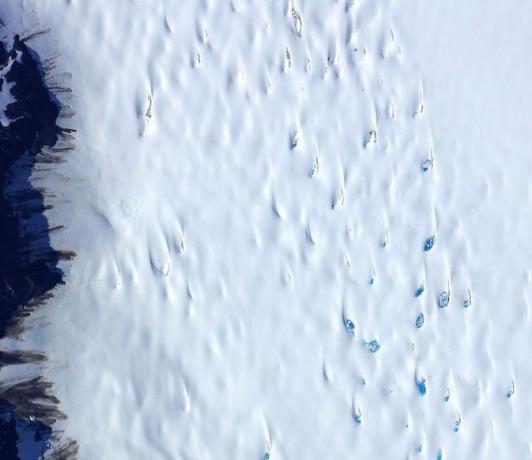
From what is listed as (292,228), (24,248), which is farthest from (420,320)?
(24,248)

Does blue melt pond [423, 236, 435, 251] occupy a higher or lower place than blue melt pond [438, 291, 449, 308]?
higher

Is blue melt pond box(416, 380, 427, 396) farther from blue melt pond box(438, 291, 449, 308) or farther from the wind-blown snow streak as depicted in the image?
the wind-blown snow streak

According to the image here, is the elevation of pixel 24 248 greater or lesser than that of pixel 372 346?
greater

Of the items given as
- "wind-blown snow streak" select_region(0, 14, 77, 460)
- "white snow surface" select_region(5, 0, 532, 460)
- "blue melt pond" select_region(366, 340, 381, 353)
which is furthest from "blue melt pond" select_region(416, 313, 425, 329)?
"wind-blown snow streak" select_region(0, 14, 77, 460)

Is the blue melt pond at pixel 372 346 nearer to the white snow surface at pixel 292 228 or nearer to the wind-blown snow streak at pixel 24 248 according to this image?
the white snow surface at pixel 292 228

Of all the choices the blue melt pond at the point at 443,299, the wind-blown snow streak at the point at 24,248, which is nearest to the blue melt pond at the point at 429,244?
the blue melt pond at the point at 443,299

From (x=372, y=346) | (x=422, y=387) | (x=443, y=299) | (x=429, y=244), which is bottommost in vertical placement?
(x=422, y=387)

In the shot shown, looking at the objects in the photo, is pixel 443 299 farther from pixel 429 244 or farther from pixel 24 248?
pixel 24 248
